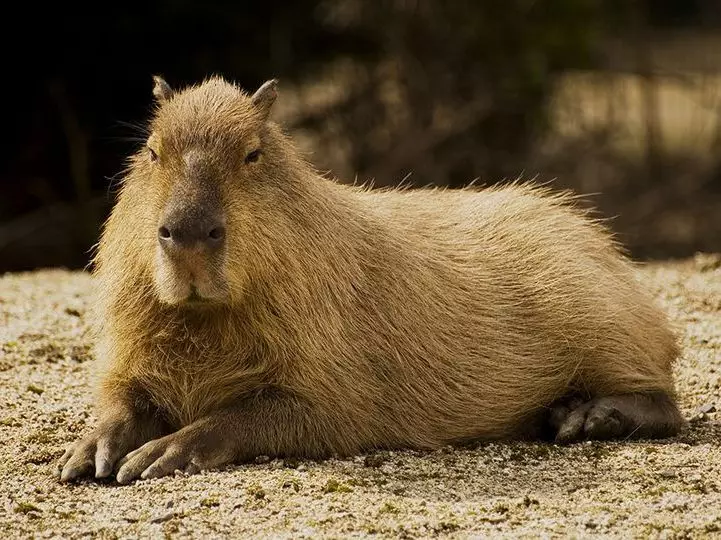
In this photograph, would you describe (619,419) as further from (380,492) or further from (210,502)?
(210,502)

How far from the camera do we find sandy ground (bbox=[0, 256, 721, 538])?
359cm

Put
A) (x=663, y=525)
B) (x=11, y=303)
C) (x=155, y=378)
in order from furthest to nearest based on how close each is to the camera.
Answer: (x=11, y=303) < (x=155, y=378) < (x=663, y=525)

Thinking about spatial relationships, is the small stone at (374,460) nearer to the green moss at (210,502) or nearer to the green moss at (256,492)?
the green moss at (256,492)

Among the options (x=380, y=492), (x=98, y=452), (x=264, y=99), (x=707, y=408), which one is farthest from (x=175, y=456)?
(x=707, y=408)

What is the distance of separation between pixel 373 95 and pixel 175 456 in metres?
6.69

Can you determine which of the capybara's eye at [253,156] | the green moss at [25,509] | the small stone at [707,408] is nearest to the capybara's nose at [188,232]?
the capybara's eye at [253,156]

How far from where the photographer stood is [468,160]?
10391 millimetres

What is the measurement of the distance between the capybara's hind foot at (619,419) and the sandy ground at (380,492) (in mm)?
87

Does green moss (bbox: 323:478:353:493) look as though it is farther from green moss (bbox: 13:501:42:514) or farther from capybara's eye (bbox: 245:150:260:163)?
capybara's eye (bbox: 245:150:260:163)

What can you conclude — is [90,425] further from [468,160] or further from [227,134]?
[468,160]

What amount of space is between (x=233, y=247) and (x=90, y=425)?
40.6 inches

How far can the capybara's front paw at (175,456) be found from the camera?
3961 millimetres

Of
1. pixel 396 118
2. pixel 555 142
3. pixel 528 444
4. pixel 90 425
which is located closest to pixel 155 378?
pixel 90 425

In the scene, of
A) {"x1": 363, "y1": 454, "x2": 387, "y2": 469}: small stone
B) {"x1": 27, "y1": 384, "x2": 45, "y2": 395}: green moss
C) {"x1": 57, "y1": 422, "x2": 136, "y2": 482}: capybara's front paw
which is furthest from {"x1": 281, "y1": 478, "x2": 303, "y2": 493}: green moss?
{"x1": 27, "y1": 384, "x2": 45, "y2": 395}: green moss
